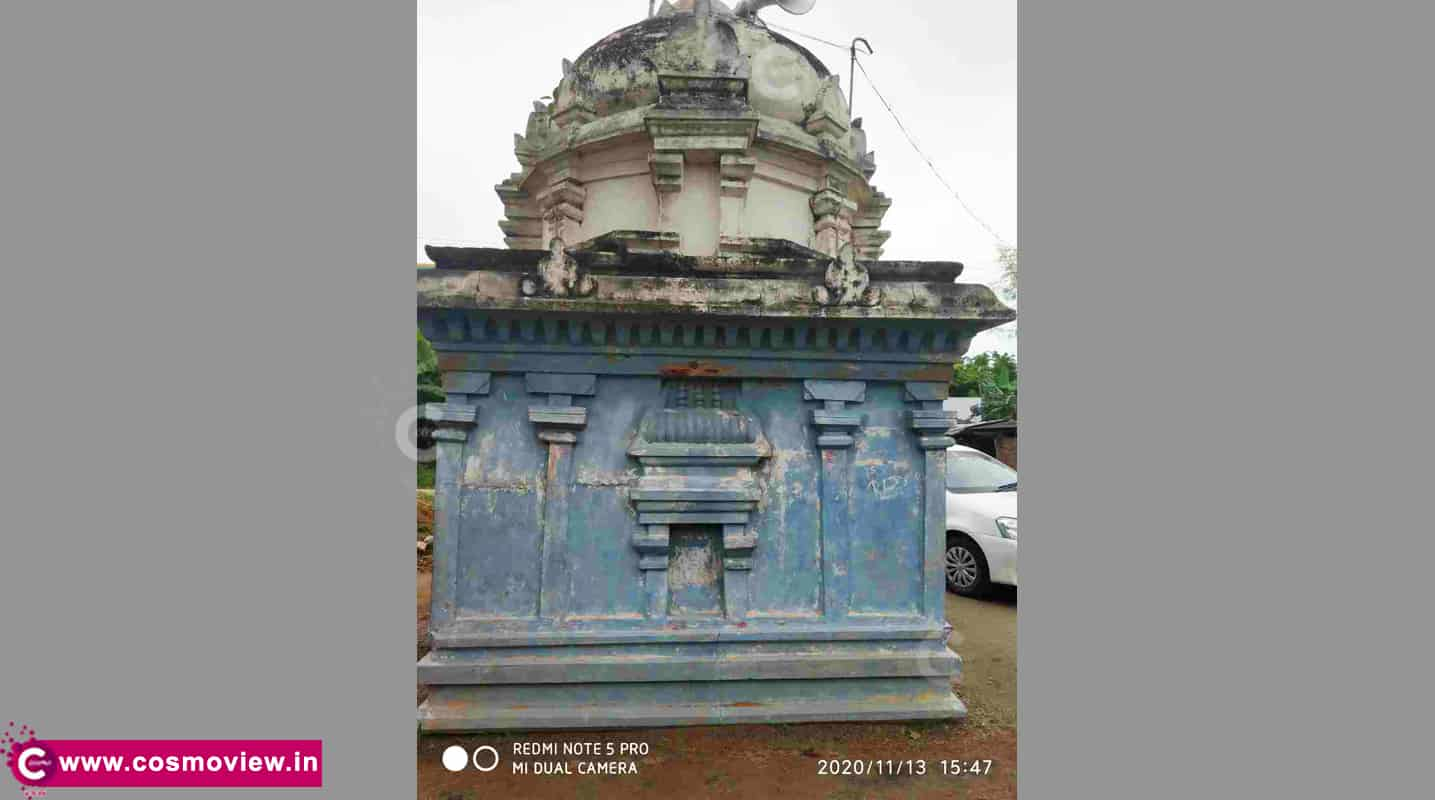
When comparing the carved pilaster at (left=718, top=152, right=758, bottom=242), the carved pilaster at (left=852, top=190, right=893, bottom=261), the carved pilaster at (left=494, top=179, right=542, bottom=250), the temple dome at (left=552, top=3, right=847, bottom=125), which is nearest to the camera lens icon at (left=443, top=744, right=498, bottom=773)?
the carved pilaster at (left=718, top=152, right=758, bottom=242)

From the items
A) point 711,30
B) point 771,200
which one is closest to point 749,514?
point 771,200

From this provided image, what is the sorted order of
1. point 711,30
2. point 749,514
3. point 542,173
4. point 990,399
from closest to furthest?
point 749,514
point 711,30
point 542,173
point 990,399

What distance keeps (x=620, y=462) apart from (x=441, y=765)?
192cm

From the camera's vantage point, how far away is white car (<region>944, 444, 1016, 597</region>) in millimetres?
6410

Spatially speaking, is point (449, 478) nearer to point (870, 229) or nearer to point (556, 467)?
point (556, 467)

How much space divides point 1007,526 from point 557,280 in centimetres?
547

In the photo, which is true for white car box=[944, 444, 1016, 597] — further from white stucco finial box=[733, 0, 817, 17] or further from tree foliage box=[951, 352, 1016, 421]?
tree foliage box=[951, 352, 1016, 421]

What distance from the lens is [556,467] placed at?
3.71m

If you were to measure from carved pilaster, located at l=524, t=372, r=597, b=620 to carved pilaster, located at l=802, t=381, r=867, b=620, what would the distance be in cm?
147

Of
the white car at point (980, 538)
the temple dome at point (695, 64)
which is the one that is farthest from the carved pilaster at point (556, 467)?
the white car at point (980, 538)

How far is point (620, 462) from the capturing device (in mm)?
3793

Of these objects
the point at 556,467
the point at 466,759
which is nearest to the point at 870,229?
the point at 556,467

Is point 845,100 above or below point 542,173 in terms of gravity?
above

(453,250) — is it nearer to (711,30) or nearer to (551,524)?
(551,524)
